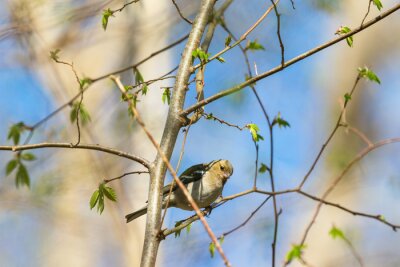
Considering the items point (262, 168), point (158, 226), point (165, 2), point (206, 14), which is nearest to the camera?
point (158, 226)

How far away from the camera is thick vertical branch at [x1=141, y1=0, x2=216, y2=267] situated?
7.09 ft

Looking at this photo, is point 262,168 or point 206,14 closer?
point 262,168

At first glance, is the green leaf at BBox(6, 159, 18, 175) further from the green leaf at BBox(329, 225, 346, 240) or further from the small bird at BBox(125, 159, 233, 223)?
the small bird at BBox(125, 159, 233, 223)

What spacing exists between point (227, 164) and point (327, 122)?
5066 millimetres

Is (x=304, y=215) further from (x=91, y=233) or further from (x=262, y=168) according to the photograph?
(x=262, y=168)

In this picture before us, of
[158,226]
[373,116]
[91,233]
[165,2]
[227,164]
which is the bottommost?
[158,226]

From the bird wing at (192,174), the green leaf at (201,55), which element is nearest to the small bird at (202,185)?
the bird wing at (192,174)

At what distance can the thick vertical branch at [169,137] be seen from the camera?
85.1 inches

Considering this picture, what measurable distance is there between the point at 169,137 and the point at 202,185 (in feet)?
5.92

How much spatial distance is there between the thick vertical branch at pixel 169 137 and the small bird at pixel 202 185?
147 centimetres

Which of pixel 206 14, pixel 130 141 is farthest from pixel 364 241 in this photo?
pixel 206 14

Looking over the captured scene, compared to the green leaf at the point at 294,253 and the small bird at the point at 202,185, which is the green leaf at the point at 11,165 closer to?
the green leaf at the point at 294,253

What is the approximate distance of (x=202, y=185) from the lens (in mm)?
4129

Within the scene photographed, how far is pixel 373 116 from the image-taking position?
30.4 feet
